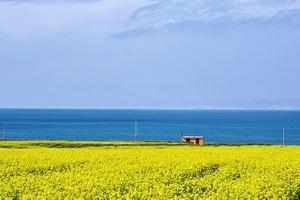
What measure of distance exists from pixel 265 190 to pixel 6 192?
8.11 metres

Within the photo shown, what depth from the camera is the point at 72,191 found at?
19812 mm

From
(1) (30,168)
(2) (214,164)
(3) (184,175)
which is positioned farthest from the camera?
(2) (214,164)

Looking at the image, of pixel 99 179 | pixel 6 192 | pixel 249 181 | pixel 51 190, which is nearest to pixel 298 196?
pixel 249 181

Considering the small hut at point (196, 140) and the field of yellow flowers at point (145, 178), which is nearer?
the field of yellow flowers at point (145, 178)

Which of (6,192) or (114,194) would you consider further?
(6,192)

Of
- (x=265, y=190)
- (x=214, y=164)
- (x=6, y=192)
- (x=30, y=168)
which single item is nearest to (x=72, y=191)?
(x=6, y=192)

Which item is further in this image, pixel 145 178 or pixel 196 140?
pixel 196 140

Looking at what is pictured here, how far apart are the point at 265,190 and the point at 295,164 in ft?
38.3

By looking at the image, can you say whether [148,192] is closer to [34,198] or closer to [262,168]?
[34,198]

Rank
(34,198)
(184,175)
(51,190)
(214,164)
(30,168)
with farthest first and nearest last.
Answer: (214,164) < (30,168) < (184,175) < (51,190) < (34,198)

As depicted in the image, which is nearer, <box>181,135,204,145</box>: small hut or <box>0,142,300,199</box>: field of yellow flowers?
<box>0,142,300,199</box>: field of yellow flowers

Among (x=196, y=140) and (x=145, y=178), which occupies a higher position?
(x=145, y=178)

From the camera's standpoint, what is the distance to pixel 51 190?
64.7ft

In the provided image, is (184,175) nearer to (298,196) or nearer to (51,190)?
(298,196)
